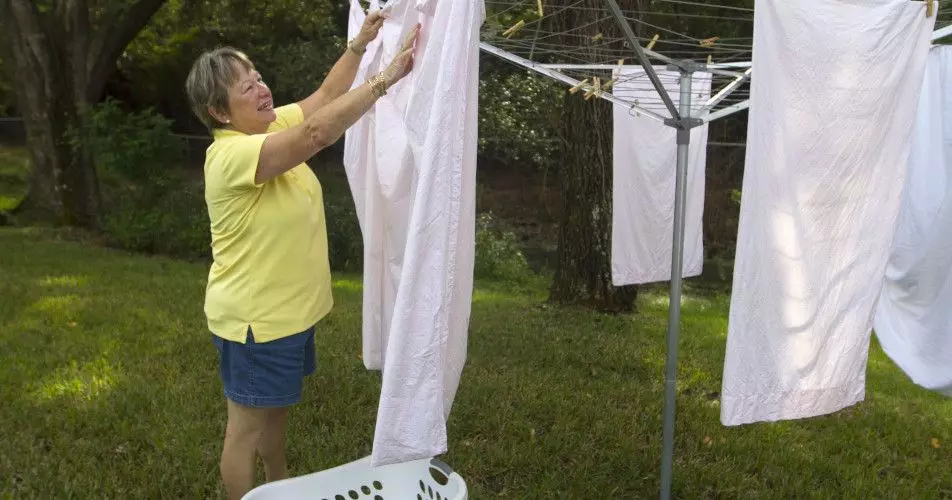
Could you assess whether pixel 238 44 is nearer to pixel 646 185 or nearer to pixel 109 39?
pixel 109 39

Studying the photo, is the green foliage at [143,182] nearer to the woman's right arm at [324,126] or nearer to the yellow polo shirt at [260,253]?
the yellow polo shirt at [260,253]

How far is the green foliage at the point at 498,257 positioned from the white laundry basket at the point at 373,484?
5416 mm


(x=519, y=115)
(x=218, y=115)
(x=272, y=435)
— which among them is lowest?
(x=272, y=435)

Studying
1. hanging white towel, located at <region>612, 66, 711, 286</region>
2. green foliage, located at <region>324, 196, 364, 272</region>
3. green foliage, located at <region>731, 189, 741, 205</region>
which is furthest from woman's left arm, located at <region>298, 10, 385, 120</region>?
green foliage, located at <region>731, 189, 741, 205</region>

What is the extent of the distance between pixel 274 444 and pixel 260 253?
25.6 inches

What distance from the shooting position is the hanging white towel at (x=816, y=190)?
5.72ft

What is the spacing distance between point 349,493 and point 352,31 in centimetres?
148

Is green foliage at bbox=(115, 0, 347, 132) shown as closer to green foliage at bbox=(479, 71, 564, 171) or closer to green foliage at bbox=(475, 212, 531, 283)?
green foliage at bbox=(479, 71, 564, 171)

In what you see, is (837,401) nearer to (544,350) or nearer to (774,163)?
(774,163)

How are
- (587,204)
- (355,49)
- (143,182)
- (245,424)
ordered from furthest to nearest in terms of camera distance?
(143,182) → (587,204) → (355,49) → (245,424)

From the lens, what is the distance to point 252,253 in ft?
6.90

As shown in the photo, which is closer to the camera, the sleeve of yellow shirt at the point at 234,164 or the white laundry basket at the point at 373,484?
the sleeve of yellow shirt at the point at 234,164

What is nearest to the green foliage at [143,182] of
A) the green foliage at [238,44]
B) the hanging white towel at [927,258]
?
the green foliage at [238,44]

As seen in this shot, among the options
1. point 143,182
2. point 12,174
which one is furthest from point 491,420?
point 12,174
